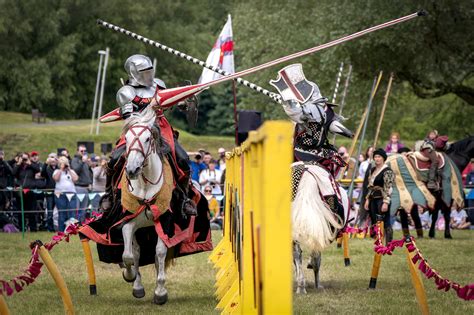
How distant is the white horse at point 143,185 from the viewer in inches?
416

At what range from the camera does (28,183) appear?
22891 mm

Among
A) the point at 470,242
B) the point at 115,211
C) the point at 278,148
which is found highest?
the point at 278,148

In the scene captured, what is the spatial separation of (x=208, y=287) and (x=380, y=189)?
257 inches

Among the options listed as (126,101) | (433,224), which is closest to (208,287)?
(126,101)

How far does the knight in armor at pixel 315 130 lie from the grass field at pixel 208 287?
4.12 feet

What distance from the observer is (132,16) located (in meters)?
62.7

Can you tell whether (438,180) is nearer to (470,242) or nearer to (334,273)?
(470,242)

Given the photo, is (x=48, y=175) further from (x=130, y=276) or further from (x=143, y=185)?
(x=143, y=185)

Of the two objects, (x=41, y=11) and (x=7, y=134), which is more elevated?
(x=41, y=11)

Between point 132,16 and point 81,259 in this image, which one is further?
point 132,16

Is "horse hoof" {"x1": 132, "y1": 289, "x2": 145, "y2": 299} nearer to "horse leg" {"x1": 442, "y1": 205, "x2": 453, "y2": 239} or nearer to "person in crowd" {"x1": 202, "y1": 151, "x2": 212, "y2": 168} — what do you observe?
"horse leg" {"x1": 442, "y1": 205, "x2": 453, "y2": 239}

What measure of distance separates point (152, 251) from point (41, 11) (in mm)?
49386

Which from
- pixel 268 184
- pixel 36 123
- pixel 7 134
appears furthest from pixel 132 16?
pixel 268 184

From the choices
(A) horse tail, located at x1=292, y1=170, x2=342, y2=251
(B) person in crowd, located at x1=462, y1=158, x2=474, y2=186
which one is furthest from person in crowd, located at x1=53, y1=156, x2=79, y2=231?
(A) horse tail, located at x1=292, y1=170, x2=342, y2=251
